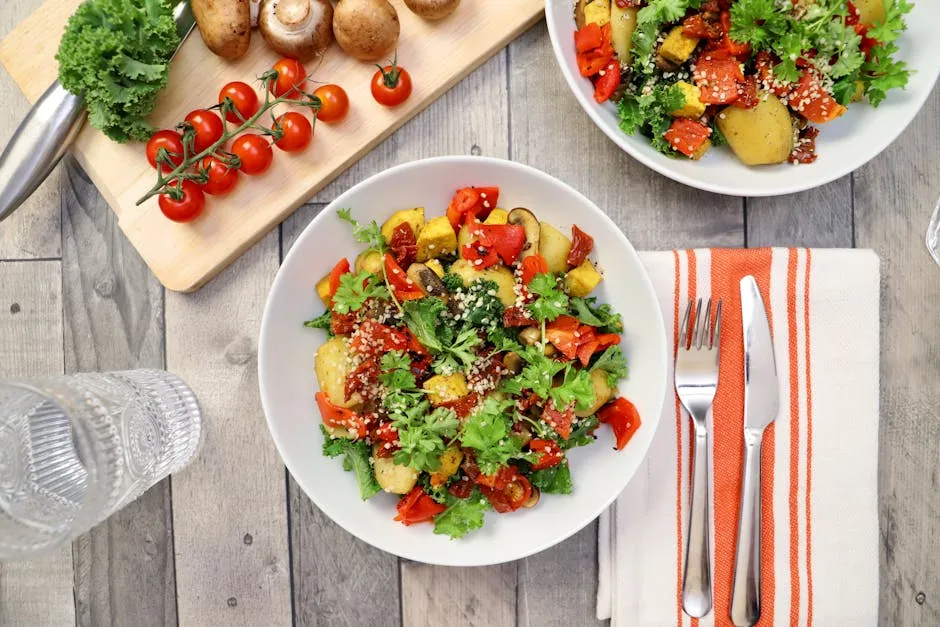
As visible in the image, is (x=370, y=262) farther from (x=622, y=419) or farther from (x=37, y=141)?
(x=37, y=141)

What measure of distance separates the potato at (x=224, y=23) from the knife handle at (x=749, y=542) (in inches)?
66.9

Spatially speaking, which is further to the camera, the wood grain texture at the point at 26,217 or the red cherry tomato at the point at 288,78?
the wood grain texture at the point at 26,217

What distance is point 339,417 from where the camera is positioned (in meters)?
1.83

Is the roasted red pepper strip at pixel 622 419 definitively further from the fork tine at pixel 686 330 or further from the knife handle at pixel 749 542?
the knife handle at pixel 749 542

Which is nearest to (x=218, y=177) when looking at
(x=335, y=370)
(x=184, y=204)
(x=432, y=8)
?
(x=184, y=204)

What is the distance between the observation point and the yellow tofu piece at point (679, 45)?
5.98 feet

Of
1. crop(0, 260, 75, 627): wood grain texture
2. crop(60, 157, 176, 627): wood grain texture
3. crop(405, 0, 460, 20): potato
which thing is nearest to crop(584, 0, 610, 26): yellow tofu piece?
crop(405, 0, 460, 20): potato

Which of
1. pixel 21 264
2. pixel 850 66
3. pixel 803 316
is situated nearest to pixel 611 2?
pixel 850 66

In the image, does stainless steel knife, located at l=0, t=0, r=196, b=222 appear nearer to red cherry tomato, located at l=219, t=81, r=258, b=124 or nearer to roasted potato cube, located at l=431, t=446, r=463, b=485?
red cherry tomato, located at l=219, t=81, r=258, b=124

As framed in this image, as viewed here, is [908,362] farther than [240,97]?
Yes

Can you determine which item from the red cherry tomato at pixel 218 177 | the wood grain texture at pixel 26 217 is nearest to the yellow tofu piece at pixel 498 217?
the red cherry tomato at pixel 218 177

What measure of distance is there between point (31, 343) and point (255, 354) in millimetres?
666

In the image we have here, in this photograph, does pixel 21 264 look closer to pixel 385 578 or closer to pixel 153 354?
pixel 153 354

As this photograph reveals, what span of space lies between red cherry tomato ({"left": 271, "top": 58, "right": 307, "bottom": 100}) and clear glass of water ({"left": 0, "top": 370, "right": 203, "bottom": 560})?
89 centimetres
